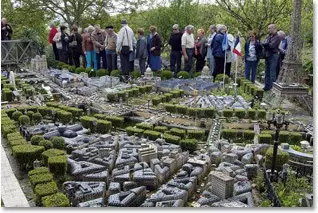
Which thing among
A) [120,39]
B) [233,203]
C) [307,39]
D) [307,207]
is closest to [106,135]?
[233,203]

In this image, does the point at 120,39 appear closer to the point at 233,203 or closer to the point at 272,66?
the point at 272,66

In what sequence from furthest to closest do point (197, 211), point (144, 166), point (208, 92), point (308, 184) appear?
point (208, 92), point (144, 166), point (308, 184), point (197, 211)

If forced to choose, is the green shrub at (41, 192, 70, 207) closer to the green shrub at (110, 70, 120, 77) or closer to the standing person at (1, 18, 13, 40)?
the green shrub at (110, 70, 120, 77)

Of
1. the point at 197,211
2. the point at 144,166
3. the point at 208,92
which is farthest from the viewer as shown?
the point at 208,92

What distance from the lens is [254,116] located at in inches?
485

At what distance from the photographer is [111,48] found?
18.1 m

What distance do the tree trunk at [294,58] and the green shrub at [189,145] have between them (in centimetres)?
538

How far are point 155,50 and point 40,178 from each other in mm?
10841

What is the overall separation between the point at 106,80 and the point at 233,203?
10.6 metres

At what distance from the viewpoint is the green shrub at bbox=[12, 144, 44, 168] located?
9.02 m

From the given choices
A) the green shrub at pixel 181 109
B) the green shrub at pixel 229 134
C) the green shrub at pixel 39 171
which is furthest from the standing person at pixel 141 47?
the green shrub at pixel 39 171

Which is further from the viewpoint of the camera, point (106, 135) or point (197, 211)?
point (106, 135)

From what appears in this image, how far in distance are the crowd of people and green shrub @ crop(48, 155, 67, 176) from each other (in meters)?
8.88

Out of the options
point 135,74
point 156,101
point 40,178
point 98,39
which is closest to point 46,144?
point 40,178
